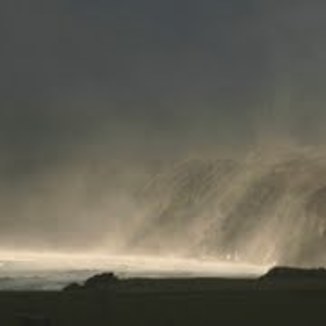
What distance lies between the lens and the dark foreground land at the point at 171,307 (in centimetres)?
2127

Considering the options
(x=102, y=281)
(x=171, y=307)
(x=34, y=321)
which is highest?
(x=102, y=281)

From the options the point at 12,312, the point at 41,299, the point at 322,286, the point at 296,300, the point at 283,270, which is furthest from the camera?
the point at 283,270

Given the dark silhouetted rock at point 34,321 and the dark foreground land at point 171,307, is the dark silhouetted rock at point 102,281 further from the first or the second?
the dark silhouetted rock at point 34,321

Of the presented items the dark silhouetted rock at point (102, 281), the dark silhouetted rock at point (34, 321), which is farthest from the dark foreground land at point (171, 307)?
the dark silhouetted rock at point (102, 281)

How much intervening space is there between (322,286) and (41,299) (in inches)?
349

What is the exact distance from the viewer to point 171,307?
72.4 feet

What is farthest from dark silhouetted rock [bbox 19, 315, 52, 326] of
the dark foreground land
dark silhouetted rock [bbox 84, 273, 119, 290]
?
dark silhouetted rock [bbox 84, 273, 119, 290]

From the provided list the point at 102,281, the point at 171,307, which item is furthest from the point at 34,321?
the point at 102,281

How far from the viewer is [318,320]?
22859mm

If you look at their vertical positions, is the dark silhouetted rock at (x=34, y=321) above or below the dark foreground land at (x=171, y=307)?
below

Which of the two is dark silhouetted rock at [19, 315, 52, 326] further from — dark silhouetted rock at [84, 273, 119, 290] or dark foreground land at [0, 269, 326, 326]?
dark silhouetted rock at [84, 273, 119, 290]

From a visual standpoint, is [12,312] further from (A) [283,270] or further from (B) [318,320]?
(A) [283,270]

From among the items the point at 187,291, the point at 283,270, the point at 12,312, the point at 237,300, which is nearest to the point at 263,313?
the point at 237,300

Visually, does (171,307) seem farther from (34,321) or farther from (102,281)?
(102,281)
